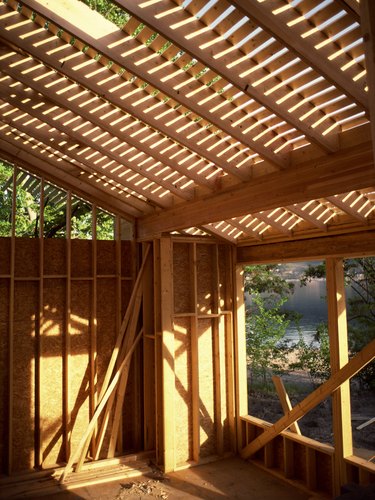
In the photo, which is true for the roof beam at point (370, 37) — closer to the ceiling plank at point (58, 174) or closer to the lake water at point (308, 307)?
the ceiling plank at point (58, 174)

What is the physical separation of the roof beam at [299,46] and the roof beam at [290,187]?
649 mm

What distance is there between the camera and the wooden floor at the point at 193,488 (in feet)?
20.4

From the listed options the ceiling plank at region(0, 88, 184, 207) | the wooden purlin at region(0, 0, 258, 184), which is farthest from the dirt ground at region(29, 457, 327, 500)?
the wooden purlin at region(0, 0, 258, 184)

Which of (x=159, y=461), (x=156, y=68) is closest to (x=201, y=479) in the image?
(x=159, y=461)

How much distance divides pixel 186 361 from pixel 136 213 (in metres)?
2.70

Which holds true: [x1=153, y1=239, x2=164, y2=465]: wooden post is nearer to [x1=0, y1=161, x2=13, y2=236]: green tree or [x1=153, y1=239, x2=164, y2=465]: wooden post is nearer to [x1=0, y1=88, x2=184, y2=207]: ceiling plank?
[x1=0, y1=88, x2=184, y2=207]: ceiling plank

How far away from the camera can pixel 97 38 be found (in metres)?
3.53

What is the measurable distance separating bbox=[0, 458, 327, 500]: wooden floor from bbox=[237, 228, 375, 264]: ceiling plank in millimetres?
3353

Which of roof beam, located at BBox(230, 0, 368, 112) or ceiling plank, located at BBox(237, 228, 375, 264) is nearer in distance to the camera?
roof beam, located at BBox(230, 0, 368, 112)

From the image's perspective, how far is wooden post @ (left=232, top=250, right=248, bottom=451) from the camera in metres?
7.91

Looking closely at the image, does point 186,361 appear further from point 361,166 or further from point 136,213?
point 361,166

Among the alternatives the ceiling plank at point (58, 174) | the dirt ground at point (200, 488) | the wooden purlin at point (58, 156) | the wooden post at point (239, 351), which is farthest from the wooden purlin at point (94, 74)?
the dirt ground at point (200, 488)

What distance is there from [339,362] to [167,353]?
A: 2.61 m

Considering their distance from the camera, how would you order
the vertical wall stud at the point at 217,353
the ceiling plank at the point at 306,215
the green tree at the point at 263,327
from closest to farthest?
the ceiling plank at the point at 306,215
the vertical wall stud at the point at 217,353
the green tree at the point at 263,327
